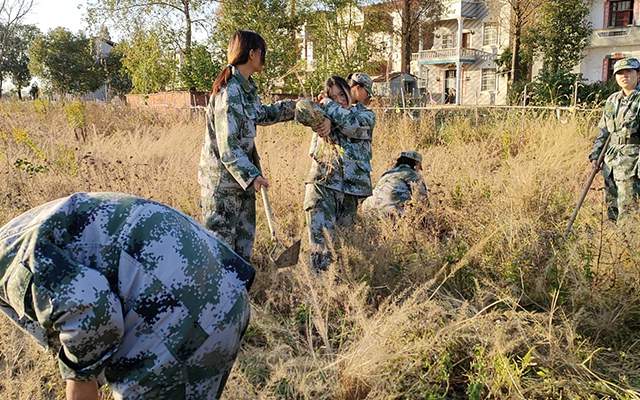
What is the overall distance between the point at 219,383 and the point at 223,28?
46.2 ft

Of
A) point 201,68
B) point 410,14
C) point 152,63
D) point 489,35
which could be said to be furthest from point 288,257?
point 489,35

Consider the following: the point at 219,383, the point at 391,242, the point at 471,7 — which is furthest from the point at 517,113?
the point at 471,7

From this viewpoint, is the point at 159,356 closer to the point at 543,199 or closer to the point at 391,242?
the point at 391,242

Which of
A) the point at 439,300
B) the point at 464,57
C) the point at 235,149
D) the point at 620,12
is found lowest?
the point at 439,300

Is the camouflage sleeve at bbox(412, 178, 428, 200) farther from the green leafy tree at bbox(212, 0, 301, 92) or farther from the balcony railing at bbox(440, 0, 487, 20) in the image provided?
the balcony railing at bbox(440, 0, 487, 20)

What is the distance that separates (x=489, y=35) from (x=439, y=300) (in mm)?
34902

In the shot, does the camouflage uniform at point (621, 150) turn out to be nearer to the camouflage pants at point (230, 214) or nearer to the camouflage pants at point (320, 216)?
the camouflage pants at point (320, 216)

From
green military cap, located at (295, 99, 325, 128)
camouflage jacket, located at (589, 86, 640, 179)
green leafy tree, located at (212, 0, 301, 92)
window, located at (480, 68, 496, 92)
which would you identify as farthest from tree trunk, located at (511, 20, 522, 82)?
green military cap, located at (295, 99, 325, 128)

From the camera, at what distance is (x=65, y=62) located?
33.5 m

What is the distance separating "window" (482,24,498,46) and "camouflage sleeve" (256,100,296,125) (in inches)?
1307

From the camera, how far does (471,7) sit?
3400 centimetres

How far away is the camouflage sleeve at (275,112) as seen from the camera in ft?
10.5

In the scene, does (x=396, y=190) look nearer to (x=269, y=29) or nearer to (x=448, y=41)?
(x=269, y=29)

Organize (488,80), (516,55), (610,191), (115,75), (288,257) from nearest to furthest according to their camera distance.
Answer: (288,257) → (610,191) → (516,55) → (115,75) → (488,80)
